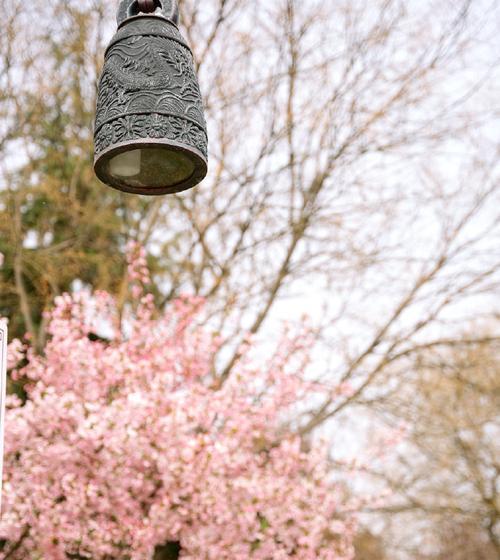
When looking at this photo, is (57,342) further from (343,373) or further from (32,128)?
(32,128)

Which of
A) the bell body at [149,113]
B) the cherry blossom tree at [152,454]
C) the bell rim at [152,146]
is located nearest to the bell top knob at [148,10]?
the bell body at [149,113]

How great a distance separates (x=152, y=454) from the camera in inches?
215

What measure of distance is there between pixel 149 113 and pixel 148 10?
0.48 m

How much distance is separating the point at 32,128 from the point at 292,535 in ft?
17.6

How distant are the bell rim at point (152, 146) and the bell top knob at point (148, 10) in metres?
0.56

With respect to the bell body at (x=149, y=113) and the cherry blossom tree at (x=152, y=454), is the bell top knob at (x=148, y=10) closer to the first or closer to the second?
the bell body at (x=149, y=113)

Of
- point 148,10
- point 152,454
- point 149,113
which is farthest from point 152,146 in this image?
point 152,454

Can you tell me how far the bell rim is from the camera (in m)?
2.41

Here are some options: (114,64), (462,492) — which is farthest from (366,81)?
(462,492)

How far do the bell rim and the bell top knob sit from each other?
1.83 feet

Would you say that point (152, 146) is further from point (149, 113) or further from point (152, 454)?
point (152, 454)

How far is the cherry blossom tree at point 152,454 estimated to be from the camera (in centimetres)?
545

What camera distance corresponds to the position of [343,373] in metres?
7.45

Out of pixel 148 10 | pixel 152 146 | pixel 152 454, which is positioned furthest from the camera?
pixel 152 454
